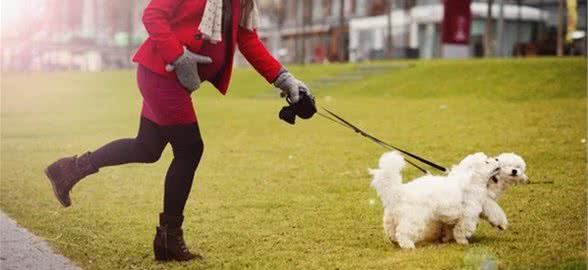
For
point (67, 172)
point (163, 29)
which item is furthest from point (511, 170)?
point (67, 172)

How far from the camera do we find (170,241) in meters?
5.75

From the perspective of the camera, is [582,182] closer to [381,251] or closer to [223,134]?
[381,251]

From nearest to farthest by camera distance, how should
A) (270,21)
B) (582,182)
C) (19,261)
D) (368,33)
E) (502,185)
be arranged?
(19,261), (502,185), (582,182), (368,33), (270,21)

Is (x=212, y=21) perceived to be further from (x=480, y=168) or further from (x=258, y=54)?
(x=480, y=168)

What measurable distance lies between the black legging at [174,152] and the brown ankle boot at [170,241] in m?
0.06

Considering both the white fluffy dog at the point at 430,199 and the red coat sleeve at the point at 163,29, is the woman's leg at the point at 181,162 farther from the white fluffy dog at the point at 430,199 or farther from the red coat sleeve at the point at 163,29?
the white fluffy dog at the point at 430,199

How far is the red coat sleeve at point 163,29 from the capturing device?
5387 mm

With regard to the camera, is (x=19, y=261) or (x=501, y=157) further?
(x=501, y=157)

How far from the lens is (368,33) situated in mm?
63438

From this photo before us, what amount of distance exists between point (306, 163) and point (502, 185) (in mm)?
6277

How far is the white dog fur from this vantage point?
234 inches

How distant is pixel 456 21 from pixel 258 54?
3814cm

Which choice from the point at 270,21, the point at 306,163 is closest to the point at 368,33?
the point at 270,21

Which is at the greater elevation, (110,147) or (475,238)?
(110,147)
